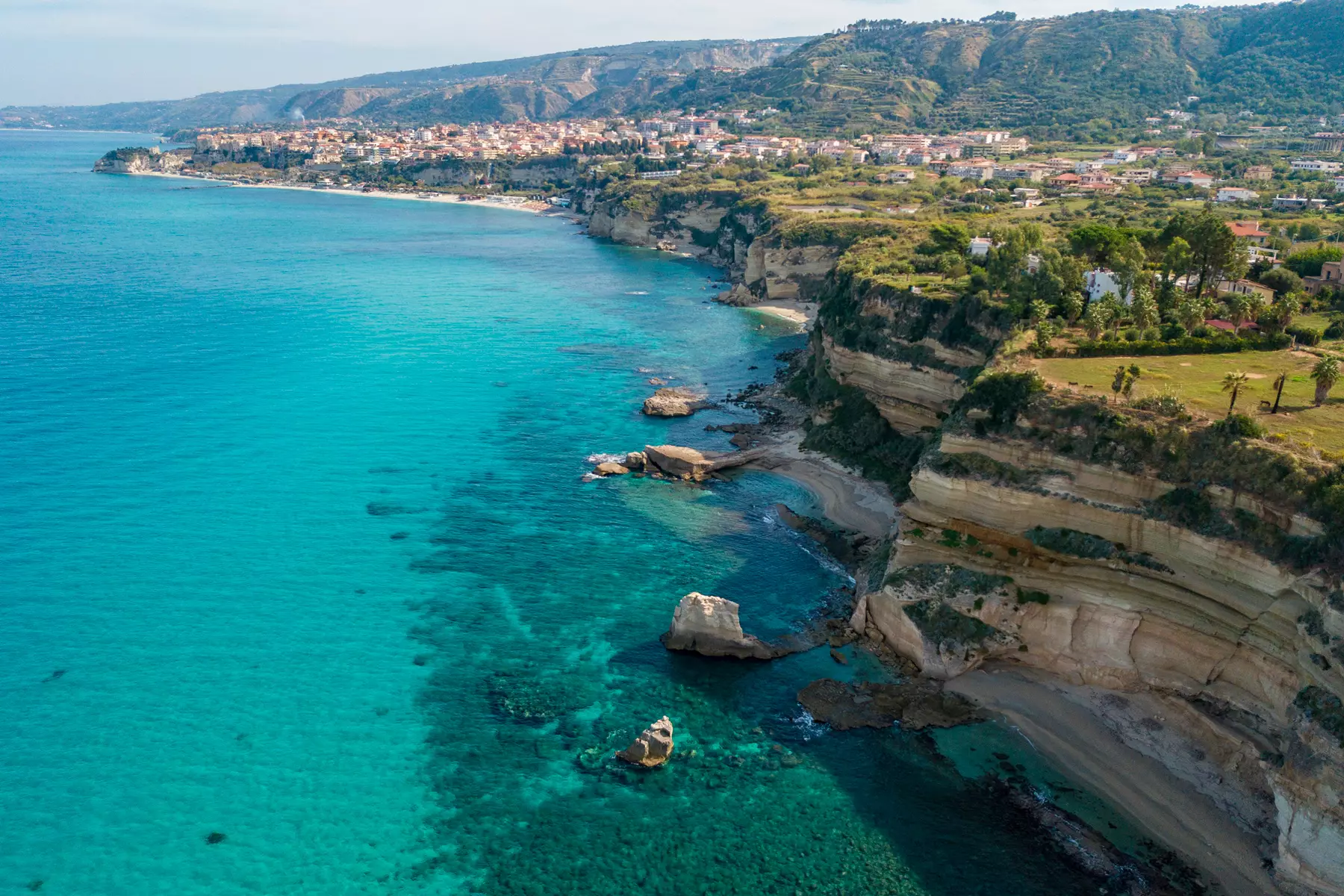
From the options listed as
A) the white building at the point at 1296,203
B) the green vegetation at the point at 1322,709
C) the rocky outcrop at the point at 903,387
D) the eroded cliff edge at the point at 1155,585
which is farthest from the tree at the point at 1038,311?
the white building at the point at 1296,203

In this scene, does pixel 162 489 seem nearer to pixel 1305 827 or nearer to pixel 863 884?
pixel 863 884

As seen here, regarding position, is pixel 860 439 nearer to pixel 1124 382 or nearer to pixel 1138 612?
pixel 1124 382

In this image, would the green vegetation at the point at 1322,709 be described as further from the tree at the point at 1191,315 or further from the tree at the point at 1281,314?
the tree at the point at 1281,314

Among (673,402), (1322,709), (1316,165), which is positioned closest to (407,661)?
(1322,709)

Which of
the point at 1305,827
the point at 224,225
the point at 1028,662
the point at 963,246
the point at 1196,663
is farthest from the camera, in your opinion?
the point at 224,225

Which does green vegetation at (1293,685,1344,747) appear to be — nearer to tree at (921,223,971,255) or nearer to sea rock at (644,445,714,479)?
sea rock at (644,445,714,479)

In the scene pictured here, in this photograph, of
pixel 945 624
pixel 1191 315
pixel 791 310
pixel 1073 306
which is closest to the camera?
pixel 945 624

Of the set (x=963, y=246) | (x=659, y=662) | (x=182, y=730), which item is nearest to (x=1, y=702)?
(x=182, y=730)
